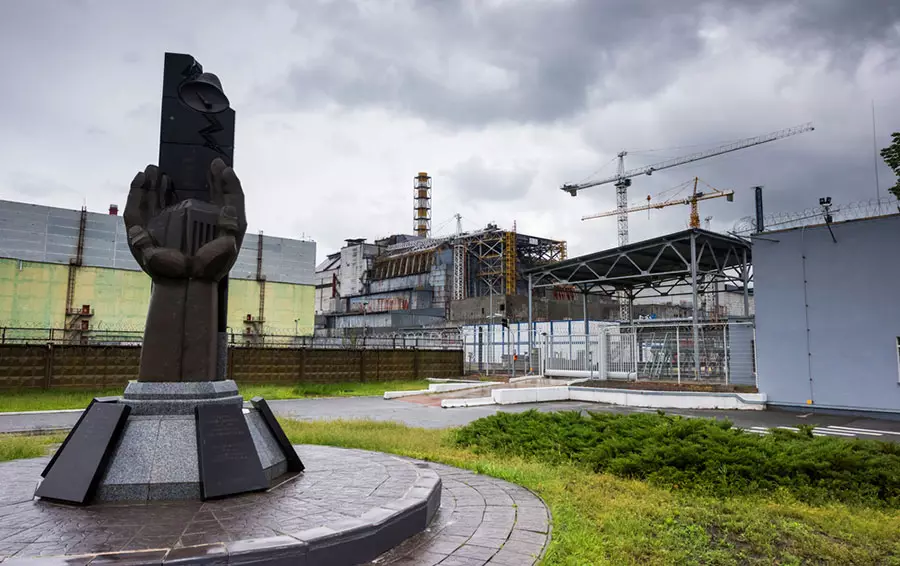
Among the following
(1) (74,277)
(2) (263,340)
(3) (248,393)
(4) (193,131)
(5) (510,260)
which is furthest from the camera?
(5) (510,260)

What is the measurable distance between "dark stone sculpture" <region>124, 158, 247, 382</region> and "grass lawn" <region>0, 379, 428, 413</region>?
45.2ft

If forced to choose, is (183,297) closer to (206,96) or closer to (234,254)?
(234,254)

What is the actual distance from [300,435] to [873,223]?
17027mm

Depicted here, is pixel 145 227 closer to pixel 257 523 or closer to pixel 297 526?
pixel 257 523

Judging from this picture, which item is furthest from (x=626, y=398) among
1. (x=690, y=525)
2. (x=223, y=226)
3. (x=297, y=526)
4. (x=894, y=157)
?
(x=297, y=526)

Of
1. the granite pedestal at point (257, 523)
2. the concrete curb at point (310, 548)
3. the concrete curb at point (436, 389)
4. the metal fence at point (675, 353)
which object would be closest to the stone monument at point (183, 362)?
the granite pedestal at point (257, 523)

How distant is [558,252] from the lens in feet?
195

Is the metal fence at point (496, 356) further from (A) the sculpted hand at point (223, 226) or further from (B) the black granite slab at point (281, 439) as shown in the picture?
(A) the sculpted hand at point (223, 226)

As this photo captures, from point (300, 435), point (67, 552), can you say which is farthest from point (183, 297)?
point (300, 435)

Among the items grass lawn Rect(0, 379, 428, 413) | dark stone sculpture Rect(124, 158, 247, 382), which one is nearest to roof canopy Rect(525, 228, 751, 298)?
grass lawn Rect(0, 379, 428, 413)

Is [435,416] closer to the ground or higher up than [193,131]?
closer to the ground

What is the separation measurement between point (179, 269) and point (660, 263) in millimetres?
28272

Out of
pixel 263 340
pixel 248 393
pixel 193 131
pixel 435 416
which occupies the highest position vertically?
pixel 193 131

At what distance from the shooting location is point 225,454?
5.85 metres
